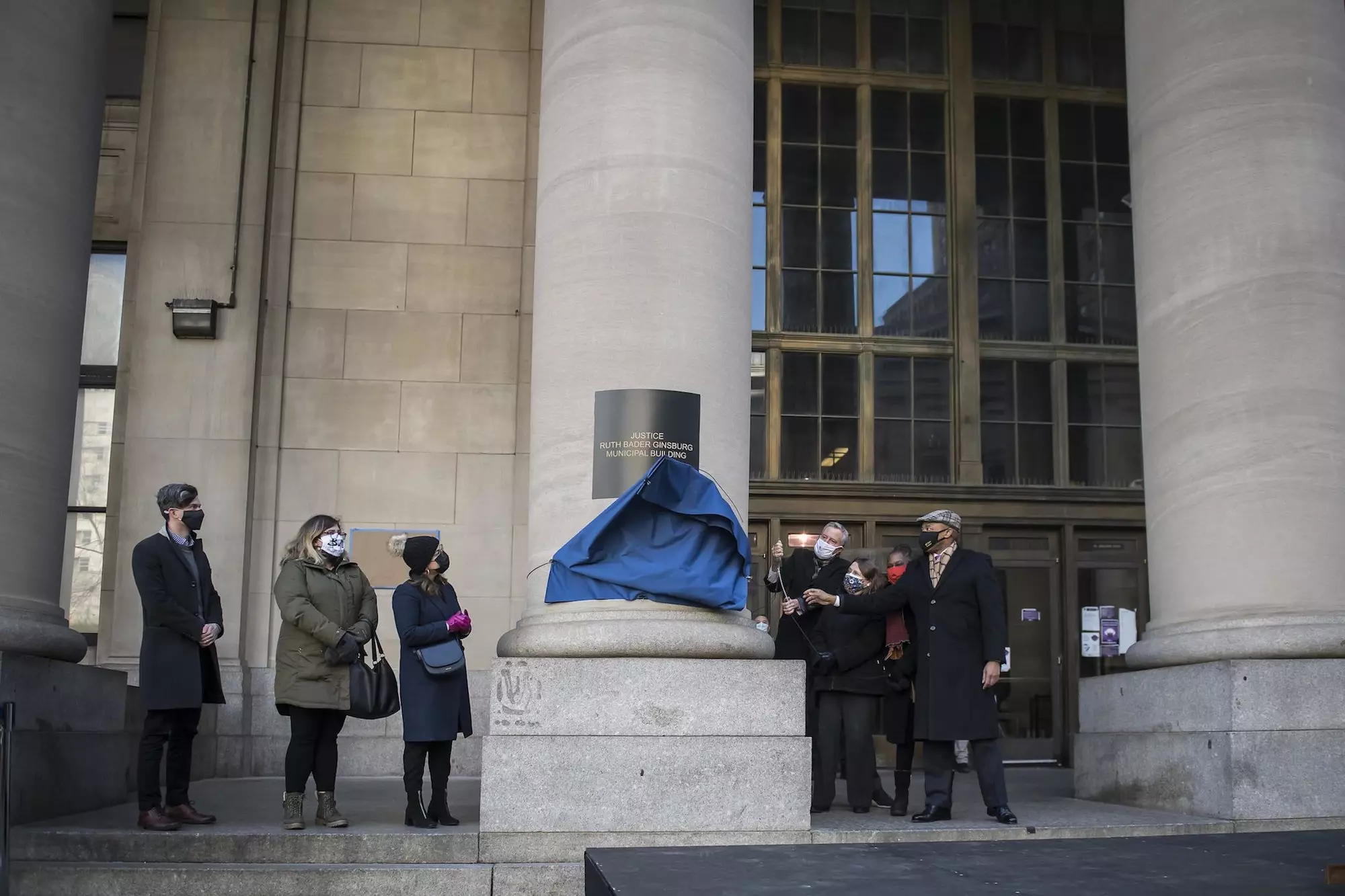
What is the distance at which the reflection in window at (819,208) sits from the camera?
14.7m

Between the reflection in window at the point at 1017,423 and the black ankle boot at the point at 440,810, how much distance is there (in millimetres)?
8124

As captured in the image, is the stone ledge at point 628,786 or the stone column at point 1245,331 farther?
the stone column at point 1245,331

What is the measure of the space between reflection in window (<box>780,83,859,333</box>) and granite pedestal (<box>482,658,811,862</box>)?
7.38 meters

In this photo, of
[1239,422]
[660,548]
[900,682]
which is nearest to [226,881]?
[660,548]

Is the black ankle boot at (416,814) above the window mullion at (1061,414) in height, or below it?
below

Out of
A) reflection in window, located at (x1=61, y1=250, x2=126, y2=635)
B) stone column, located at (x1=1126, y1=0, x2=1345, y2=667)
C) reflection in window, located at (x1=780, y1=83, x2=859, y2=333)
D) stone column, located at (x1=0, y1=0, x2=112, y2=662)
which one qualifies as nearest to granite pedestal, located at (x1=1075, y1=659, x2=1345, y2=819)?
stone column, located at (x1=1126, y1=0, x2=1345, y2=667)

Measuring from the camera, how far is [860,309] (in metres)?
14.7

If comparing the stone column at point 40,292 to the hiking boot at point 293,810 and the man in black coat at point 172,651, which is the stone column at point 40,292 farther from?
the hiking boot at point 293,810

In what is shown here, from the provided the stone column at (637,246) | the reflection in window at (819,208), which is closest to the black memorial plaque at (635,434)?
the stone column at (637,246)

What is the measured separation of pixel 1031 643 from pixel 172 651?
9332 mm

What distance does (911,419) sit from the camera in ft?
47.7

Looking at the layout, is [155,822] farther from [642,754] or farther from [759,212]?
[759,212]

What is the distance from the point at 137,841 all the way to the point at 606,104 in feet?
17.3

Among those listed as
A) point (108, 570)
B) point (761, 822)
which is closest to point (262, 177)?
point (108, 570)
